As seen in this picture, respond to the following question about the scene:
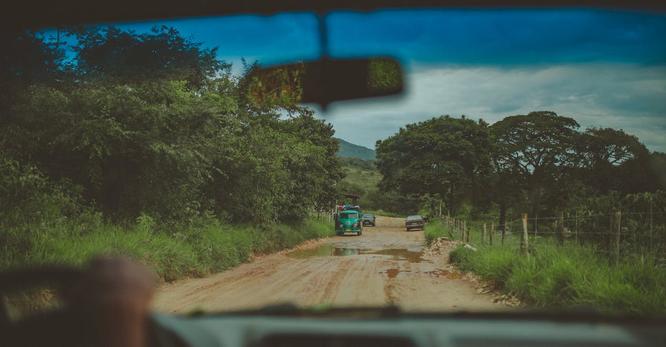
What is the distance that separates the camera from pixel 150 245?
516 inches

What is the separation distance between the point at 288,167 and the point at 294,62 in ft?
81.6

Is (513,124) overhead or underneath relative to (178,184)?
overhead

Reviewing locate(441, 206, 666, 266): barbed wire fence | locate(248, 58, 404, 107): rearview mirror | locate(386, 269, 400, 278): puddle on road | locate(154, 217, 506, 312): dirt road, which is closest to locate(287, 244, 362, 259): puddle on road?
locate(154, 217, 506, 312): dirt road

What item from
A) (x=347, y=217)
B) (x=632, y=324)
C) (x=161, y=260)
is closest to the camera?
(x=632, y=324)

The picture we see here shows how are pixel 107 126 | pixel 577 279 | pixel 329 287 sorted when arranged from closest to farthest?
pixel 577 279 < pixel 329 287 < pixel 107 126

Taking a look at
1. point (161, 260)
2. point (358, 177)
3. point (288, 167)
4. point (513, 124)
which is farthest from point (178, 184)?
point (358, 177)

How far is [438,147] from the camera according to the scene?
118ft

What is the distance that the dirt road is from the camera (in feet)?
32.0

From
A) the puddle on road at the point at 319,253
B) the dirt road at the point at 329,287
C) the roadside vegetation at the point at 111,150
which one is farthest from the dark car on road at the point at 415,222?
the roadside vegetation at the point at 111,150

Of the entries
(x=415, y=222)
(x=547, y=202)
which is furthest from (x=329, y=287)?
(x=415, y=222)

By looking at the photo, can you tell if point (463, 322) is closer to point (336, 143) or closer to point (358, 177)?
point (336, 143)

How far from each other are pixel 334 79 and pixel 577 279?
7055 millimetres

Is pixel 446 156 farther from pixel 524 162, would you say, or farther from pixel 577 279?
pixel 577 279

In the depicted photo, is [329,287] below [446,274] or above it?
above
